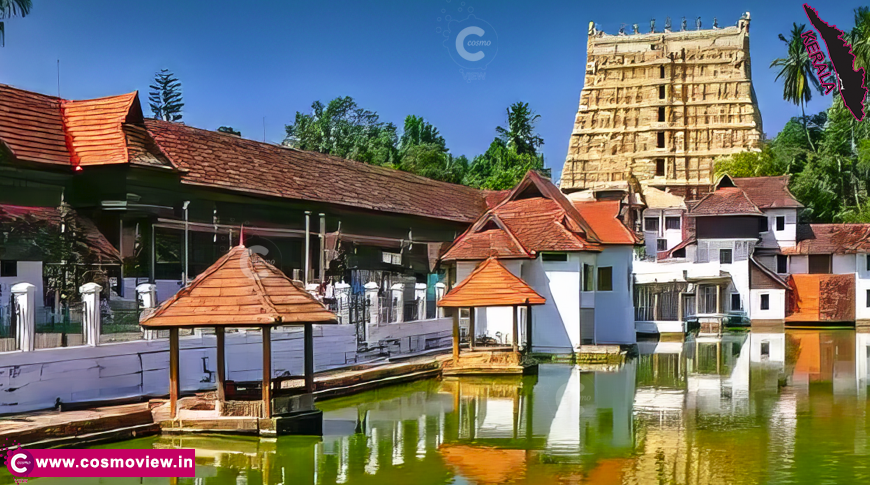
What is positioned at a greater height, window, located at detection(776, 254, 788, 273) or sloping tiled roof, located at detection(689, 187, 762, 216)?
sloping tiled roof, located at detection(689, 187, 762, 216)

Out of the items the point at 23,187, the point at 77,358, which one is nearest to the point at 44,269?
the point at 23,187

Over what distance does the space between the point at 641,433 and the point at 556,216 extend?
515 inches

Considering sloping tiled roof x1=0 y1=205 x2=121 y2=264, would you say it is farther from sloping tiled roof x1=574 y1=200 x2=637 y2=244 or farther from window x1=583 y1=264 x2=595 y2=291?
sloping tiled roof x1=574 y1=200 x2=637 y2=244

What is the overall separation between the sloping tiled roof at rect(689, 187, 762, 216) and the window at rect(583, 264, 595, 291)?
1788 cm

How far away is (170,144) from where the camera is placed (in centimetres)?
2166

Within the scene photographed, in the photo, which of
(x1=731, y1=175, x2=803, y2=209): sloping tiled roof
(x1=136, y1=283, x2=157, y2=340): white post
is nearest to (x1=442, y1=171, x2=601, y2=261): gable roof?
(x1=136, y1=283, x2=157, y2=340): white post

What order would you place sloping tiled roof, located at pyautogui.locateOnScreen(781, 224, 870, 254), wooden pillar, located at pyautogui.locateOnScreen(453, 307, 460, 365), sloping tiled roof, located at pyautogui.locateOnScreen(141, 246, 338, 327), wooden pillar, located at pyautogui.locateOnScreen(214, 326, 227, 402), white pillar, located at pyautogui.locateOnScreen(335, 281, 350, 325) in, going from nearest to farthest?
1. sloping tiled roof, located at pyautogui.locateOnScreen(141, 246, 338, 327)
2. wooden pillar, located at pyautogui.locateOnScreen(214, 326, 227, 402)
3. white pillar, located at pyautogui.locateOnScreen(335, 281, 350, 325)
4. wooden pillar, located at pyautogui.locateOnScreen(453, 307, 460, 365)
5. sloping tiled roof, located at pyautogui.locateOnScreen(781, 224, 870, 254)

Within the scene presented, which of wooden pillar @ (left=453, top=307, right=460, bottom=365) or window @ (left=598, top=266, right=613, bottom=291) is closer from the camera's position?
wooden pillar @ (left=453, top=307, right=460, bottom=365)

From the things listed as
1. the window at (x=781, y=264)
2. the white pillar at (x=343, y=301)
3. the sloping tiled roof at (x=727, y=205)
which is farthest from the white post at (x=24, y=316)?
the window at (x=781, y=264)

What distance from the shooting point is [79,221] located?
59.7ft

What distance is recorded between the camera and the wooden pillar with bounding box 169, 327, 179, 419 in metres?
14.0

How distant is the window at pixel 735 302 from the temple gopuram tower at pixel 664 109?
21180 mm

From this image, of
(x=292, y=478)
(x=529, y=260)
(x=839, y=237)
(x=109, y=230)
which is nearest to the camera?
(x=292, y=478)

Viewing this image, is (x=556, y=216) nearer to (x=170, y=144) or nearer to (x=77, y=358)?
(x=170, y=144)
